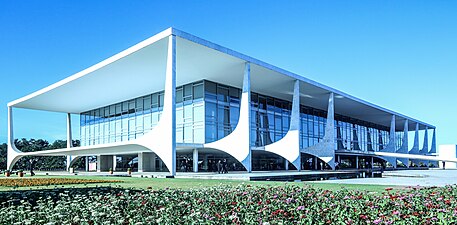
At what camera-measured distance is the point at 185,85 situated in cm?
3556

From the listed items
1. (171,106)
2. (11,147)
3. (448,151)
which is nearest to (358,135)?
(448,151)

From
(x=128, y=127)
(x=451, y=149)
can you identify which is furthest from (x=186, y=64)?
(x=451, y=149)

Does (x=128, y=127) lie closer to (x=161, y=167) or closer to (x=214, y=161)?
(x=161, y=167)

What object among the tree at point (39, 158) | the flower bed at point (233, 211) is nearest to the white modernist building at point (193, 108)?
the tree at point (39, 158)

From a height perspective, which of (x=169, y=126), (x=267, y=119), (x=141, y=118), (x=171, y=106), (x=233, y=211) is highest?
(x=171, y=106)

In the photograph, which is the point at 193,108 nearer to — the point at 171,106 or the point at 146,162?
the point at 146,162

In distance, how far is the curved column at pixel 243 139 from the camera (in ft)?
94.6

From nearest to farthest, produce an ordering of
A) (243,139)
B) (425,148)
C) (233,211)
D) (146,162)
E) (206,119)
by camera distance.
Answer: (233,211)
(243,139)
(206,119)
(146,162)
(425,148)

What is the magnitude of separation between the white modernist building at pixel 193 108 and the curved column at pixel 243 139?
3.1 inches

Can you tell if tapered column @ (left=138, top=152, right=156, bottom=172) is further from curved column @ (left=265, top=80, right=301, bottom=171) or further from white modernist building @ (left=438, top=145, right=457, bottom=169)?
white modernist building @ (left=438, top=145, right=457, bottom=169)

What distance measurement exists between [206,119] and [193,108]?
72.1 inches

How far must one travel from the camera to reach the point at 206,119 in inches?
1309

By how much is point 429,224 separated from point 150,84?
32602 mm

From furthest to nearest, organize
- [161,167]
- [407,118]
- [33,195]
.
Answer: [407,118], [161,167], [33,195]
